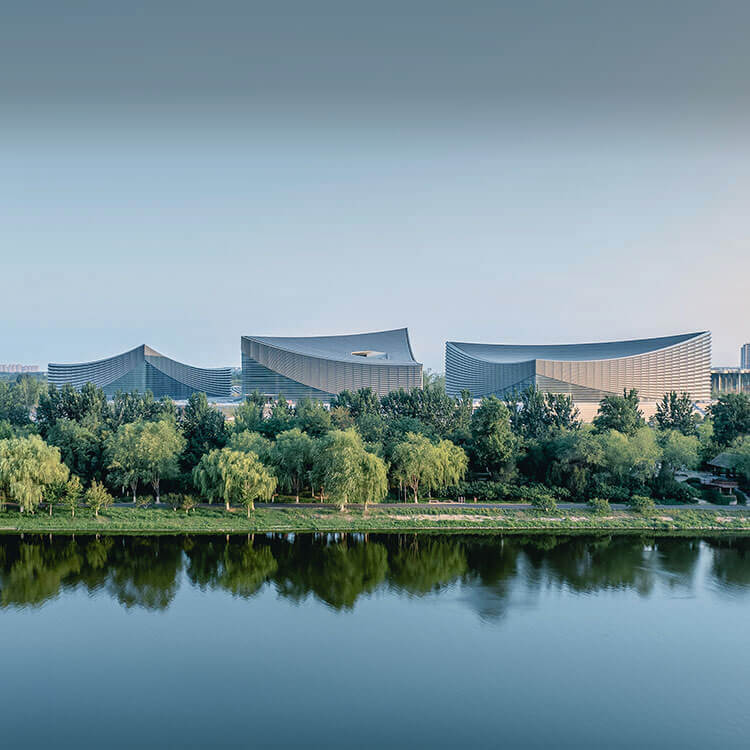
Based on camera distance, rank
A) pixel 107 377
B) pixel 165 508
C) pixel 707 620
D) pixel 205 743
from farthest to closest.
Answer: pixel 107 377, pixel 165 508, pixel 707 620, pixel 205 743

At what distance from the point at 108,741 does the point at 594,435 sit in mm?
17551

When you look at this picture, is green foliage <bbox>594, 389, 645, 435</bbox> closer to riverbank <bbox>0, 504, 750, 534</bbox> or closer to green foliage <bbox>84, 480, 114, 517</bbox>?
riverbank <bbox>0, 504, 750, 534</bbox>

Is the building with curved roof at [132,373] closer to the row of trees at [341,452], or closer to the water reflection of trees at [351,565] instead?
the row of trees at [341,452]

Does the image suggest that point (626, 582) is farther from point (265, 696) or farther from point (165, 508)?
point (165, 508)

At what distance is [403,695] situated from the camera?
9.02 meters

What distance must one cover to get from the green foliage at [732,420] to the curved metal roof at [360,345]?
23.5m

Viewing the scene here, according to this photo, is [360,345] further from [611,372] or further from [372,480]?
[372,480]

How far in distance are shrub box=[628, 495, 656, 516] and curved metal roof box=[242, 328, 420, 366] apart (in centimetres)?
2692

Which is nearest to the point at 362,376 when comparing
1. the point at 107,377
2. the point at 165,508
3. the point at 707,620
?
the point at 107,377

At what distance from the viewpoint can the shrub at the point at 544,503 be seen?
60.0ft

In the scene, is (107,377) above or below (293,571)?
above

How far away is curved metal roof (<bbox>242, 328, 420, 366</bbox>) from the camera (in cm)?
4538

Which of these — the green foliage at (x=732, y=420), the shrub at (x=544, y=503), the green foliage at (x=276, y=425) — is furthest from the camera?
the green foliage at (x=732, y=420)

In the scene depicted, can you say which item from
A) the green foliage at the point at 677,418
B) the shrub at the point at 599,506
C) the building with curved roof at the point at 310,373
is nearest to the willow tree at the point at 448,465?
the shrub at the point at 599,506
